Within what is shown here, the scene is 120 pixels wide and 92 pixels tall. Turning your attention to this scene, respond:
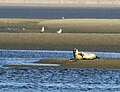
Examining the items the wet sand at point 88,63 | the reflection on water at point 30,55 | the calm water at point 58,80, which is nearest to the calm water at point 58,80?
the calm water at point 58,80

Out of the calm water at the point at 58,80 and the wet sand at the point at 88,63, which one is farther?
the wet sand at the point at 88,63

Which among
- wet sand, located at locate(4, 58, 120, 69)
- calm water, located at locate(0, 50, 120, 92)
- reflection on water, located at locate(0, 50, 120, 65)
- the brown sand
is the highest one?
the brown sand

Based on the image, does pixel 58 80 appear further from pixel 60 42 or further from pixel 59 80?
pixel 60 42

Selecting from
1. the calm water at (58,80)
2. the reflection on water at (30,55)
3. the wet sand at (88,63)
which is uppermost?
the reflection on water at (30,55)

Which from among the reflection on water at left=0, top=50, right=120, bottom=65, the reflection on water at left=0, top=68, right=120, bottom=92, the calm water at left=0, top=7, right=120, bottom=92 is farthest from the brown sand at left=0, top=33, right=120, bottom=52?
the reflection on water at left=0, top=68, right=120, bottom=92

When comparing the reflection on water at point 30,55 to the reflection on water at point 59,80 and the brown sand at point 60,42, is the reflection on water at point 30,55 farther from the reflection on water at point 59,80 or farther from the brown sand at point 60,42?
the reflection on water at point 59,80

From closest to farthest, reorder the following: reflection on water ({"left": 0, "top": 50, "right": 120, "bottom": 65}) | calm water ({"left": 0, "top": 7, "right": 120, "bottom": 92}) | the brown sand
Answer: calm water ({"left": 0, "top": 7, "right": 120, "bottom": 92}), reflection on water ({"left": 0, "top": 50, "right": 120, "bottom": 65}), the brown sand

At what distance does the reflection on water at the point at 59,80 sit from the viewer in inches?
1051

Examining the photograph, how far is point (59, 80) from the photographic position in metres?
28.8

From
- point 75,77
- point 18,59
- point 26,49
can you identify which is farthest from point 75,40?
point 75,77

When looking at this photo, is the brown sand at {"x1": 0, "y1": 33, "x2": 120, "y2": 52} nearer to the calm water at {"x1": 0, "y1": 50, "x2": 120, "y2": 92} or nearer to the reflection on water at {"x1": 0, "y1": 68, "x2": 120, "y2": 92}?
the calm water at {"x1": 0, "y1": 50, "x2": 120, "y2": 92}

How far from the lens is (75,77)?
29531 mm

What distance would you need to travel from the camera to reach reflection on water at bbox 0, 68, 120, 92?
87.5ft

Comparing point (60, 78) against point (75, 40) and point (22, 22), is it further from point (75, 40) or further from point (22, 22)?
point (22, 22)
